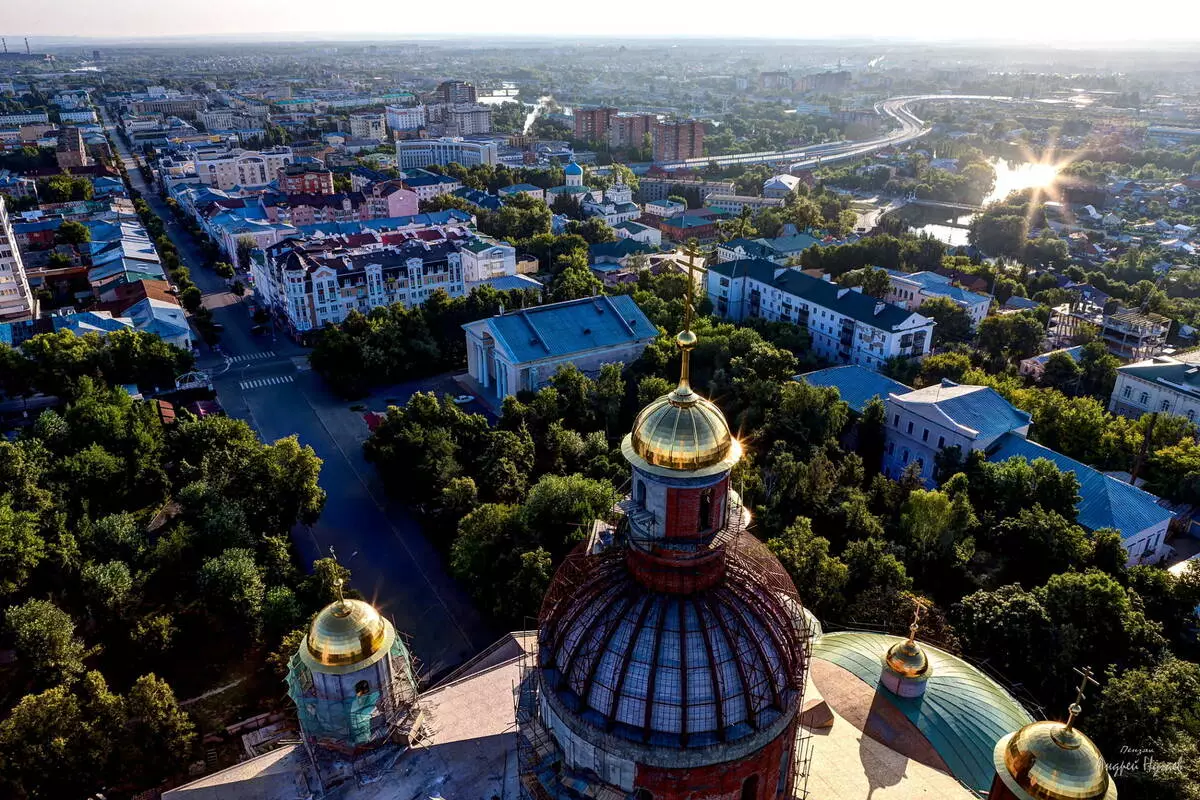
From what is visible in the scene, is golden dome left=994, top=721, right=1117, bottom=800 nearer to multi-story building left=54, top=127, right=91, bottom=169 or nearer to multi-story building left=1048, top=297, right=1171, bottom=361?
multi-story building left=1048, top=297, right=1171, bottom=361

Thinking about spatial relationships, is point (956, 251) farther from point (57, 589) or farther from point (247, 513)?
point (57, 589)

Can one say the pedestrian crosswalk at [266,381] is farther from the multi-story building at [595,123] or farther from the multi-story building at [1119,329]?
the multi-story building at [595,123]

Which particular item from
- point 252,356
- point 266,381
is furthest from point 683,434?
point 252,356

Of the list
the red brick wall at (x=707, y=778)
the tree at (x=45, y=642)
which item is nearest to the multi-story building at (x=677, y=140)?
the tree at (x=45, y=642)

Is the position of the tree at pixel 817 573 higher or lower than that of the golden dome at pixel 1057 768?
lower

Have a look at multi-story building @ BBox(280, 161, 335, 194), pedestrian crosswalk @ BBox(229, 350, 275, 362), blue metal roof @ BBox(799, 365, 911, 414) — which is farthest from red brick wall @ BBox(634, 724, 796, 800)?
multi-story building @ BBox(280, 161, 335, 194)

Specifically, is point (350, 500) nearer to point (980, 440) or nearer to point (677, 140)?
point (980, 440)
